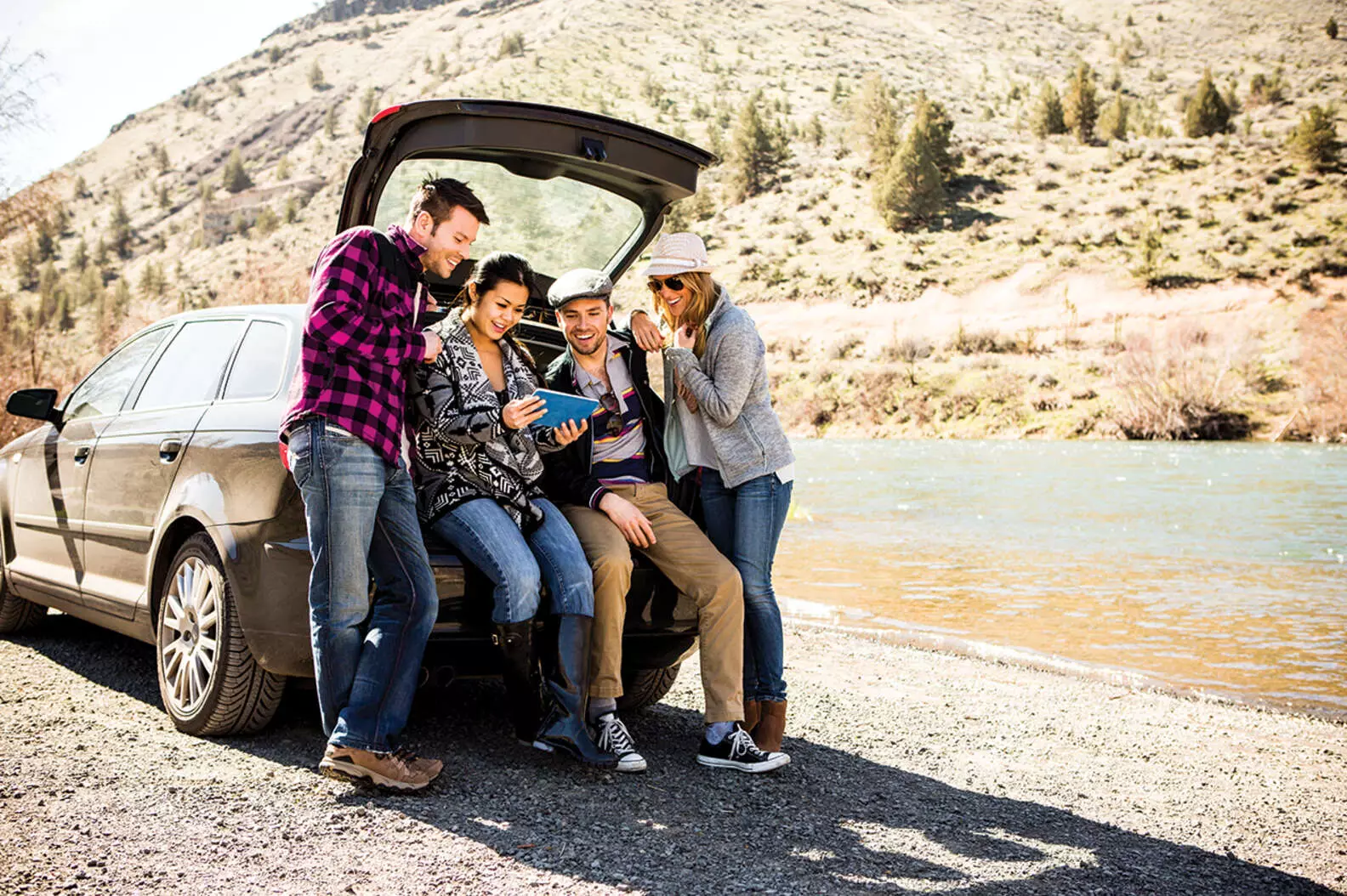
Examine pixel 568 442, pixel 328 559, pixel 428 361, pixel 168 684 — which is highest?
pixel 428 361

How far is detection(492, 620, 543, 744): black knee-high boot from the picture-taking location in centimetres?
418

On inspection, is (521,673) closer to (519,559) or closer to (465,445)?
(519,559)

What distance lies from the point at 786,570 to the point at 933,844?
869 centimetres

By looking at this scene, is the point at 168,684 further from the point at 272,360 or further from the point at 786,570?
the point at 786,570

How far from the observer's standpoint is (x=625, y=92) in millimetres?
105000

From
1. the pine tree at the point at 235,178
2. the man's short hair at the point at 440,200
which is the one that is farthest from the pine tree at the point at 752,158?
the man's short hair at the point at 440,200

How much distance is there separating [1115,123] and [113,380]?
77.0 meters

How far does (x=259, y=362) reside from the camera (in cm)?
473

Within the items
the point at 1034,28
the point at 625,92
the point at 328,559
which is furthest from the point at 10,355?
the point at 1034,28

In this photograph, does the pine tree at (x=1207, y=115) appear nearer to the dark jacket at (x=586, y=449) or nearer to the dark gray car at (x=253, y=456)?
the dark gray car at (x=253, y=456)

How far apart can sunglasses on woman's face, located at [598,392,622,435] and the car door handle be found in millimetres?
1786

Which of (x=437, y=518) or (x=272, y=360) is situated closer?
(x=437, y=518)

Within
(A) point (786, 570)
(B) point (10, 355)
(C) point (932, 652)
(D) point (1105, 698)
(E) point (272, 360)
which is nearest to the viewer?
(E) point (272, 360)

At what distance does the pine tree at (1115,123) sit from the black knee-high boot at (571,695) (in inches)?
3032
